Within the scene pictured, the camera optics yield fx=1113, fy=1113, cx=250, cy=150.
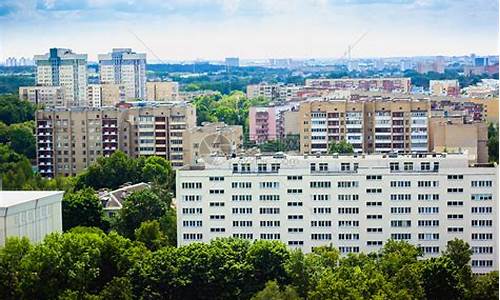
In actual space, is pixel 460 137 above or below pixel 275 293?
above

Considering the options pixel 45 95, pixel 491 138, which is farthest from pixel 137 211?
pixel 45 95

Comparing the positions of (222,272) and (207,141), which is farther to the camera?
(207,141)

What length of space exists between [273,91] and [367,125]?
7.77 meters

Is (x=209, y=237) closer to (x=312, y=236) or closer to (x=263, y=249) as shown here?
(x=312, y=236)

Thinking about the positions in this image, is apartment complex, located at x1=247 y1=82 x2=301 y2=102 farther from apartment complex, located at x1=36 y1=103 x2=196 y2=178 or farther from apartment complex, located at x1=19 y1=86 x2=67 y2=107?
apartment complex, located at x1=36 y1=103 x2=196 y2=178

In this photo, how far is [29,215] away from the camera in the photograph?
479 cm

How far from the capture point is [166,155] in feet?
31.3

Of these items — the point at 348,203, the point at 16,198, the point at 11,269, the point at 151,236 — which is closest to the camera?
the point at 11,269

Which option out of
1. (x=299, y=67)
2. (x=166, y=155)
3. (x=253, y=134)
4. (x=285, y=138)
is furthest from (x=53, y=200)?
(x=299, y=67)

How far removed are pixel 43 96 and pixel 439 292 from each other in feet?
33.0

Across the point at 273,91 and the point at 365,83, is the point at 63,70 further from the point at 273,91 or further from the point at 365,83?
the point at 365,83

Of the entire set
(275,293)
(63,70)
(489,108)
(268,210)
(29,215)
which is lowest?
(275,293)

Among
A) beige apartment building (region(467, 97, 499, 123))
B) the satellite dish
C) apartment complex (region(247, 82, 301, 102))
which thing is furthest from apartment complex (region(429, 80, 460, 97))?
the satellite dish

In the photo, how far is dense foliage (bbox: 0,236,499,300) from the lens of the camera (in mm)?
4383
